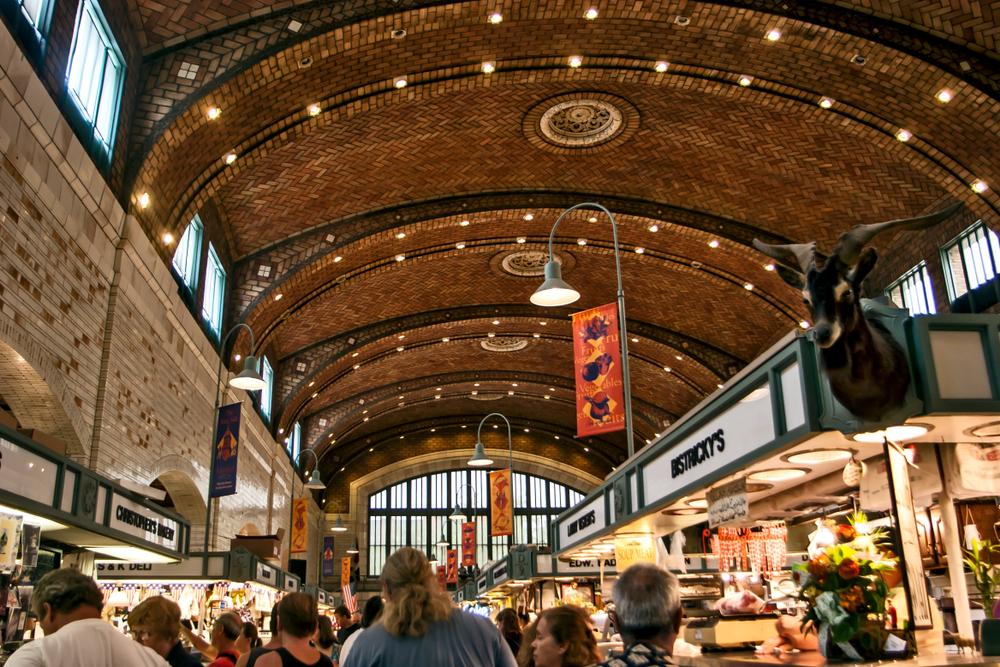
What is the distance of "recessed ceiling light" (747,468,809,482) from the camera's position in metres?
6.28

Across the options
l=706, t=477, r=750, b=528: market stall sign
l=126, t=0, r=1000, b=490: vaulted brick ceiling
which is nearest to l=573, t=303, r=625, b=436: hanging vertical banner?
l=706, t=477, r=750, b=528: market stall sign

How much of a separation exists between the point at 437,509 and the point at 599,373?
34949 millimetres

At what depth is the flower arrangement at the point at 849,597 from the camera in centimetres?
455

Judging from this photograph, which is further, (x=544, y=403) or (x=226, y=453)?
(x=544, y=403)

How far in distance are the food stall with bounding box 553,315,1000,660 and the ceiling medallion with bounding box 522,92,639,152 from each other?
8477 mm

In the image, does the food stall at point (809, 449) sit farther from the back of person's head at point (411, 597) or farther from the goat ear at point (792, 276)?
the back of person's head at point (411, 597)

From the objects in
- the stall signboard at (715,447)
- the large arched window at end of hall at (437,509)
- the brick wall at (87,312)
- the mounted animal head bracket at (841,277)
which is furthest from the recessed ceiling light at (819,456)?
the large arched window at end of hall at (437,509)

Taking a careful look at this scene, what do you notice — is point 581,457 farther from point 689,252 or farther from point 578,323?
point 578,323

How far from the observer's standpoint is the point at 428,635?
2916 millimetres

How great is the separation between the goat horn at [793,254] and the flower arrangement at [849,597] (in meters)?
1.51

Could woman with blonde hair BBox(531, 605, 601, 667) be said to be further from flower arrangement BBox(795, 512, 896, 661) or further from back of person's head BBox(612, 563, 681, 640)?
flower arrangement BBox(795, 512, 896, 661)

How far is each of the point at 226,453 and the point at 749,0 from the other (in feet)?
38.8

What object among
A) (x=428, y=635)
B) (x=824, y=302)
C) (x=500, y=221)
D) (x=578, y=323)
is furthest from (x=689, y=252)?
(x=428, y=635)

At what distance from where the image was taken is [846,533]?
496 cm
